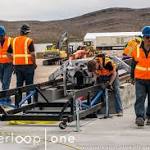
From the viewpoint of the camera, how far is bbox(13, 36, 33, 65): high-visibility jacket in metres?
15.6

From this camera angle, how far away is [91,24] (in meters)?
141

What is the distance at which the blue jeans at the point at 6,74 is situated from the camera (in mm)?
16250

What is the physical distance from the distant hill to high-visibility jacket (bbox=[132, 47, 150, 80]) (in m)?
106

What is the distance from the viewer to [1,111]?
12.5 meters

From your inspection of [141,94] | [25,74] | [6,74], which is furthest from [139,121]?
[6,74]

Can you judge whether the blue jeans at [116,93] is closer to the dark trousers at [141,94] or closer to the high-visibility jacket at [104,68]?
the high-visibility jacket at [104,68]

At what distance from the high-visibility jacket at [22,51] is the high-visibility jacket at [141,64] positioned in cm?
384

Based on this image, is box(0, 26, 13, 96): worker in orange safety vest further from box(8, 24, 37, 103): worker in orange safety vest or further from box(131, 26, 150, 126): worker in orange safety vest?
box(131, 26, 150, 126): worker in orange safety vest

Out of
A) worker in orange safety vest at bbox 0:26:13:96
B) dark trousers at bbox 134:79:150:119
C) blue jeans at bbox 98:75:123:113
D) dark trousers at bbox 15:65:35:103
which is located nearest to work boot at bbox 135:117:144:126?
dark trousers at bbox 134:79:150:119

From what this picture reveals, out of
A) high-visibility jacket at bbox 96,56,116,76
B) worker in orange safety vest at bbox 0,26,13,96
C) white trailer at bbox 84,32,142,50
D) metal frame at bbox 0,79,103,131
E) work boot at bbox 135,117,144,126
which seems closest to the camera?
metal frame at bbox 0,79,103,131

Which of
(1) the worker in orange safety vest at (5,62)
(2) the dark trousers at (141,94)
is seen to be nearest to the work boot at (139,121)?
(2) the dark trousers at (141,94)

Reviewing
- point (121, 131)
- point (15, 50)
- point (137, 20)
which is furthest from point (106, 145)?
point (137, 20)

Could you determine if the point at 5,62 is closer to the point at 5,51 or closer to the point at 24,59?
the point at 5,51

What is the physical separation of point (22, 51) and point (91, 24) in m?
126
